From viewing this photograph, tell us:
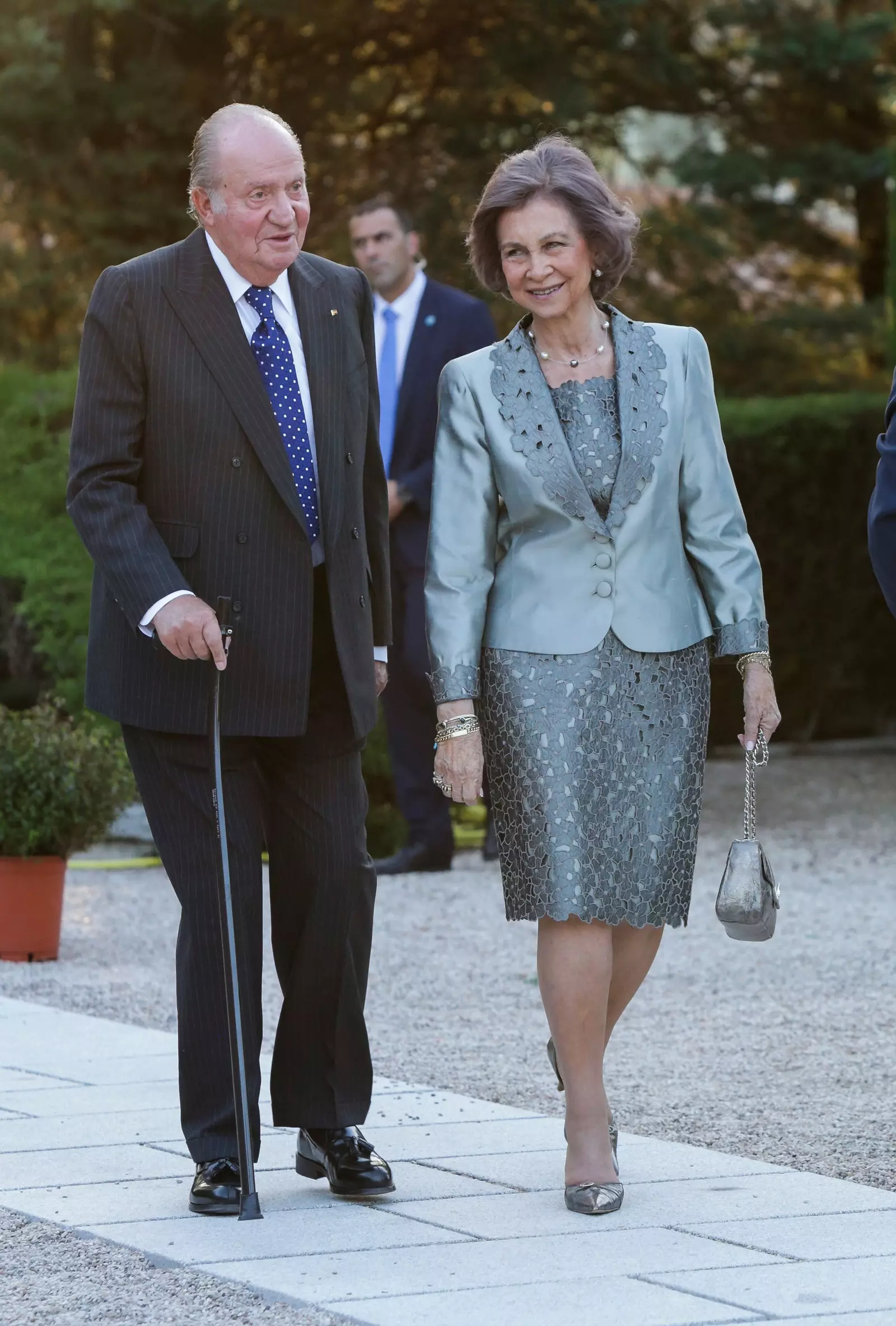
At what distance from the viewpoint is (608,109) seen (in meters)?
13.3

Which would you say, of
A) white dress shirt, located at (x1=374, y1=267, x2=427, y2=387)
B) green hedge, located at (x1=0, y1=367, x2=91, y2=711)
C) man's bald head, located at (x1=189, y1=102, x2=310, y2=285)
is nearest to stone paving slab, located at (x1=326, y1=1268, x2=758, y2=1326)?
man's bald head, located at (x1=189, y1=102, x2=310, y2=285)

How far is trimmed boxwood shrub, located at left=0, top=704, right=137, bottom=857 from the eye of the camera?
6340 mm

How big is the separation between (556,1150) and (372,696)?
0.96 meters

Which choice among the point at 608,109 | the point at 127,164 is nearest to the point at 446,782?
the point at 127,164

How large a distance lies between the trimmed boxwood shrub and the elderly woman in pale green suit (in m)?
2.88

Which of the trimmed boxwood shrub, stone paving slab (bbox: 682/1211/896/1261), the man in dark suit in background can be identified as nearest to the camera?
stone paving slab (bbox: 682/1211/896/1261)

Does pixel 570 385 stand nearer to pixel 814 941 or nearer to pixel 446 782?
pixel 446 782

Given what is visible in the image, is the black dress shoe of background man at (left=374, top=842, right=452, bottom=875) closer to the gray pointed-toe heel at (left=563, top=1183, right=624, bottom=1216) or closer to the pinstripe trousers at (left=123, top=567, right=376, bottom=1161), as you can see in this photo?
the pinstripe trousers at (left=123, top=567, right=376, bottom=1161)

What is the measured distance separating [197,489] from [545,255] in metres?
0.71

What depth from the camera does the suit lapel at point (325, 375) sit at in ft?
12.1

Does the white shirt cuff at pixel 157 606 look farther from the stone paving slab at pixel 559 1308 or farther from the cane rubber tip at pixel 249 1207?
the stone paving slab at pixel 559 1308

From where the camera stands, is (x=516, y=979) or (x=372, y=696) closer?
(x=372, y=696)

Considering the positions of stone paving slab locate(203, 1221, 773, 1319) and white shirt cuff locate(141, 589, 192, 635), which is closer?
stone paving slab locate(203, 1221, 773, 1319)

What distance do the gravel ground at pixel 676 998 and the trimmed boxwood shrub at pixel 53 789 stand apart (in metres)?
0.37
